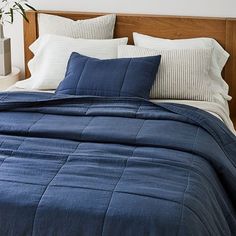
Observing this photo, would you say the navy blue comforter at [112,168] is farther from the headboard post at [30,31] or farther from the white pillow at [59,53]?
the headboard post at [30,31]

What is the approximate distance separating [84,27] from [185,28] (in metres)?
0.62

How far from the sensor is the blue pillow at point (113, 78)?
2826 mm

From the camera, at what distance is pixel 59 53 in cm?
317

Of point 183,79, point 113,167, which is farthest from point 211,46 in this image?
point 113,167

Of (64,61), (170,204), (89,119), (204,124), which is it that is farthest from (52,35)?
(170,204)

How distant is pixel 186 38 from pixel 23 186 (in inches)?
70.7

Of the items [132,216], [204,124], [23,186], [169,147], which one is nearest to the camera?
[132,216]

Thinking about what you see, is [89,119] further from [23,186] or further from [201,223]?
[201,223]

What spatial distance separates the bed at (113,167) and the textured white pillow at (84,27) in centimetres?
72

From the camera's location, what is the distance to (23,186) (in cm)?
183

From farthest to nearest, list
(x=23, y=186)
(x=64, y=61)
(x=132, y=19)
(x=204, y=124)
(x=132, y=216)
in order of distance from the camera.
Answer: (x=132, y=19), (x=64, y=61), (x=204, y=124), (x=23, y=186), (x=132, y=216)

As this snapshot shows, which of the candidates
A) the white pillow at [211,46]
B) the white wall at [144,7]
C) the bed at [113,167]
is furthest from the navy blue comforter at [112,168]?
the white wall at [144,7]

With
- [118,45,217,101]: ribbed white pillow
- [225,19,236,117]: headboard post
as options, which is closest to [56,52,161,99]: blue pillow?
[118,45,217,101]: ribbed white pillow

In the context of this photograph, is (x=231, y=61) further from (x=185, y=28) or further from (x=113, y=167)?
(x=113, y=167)
